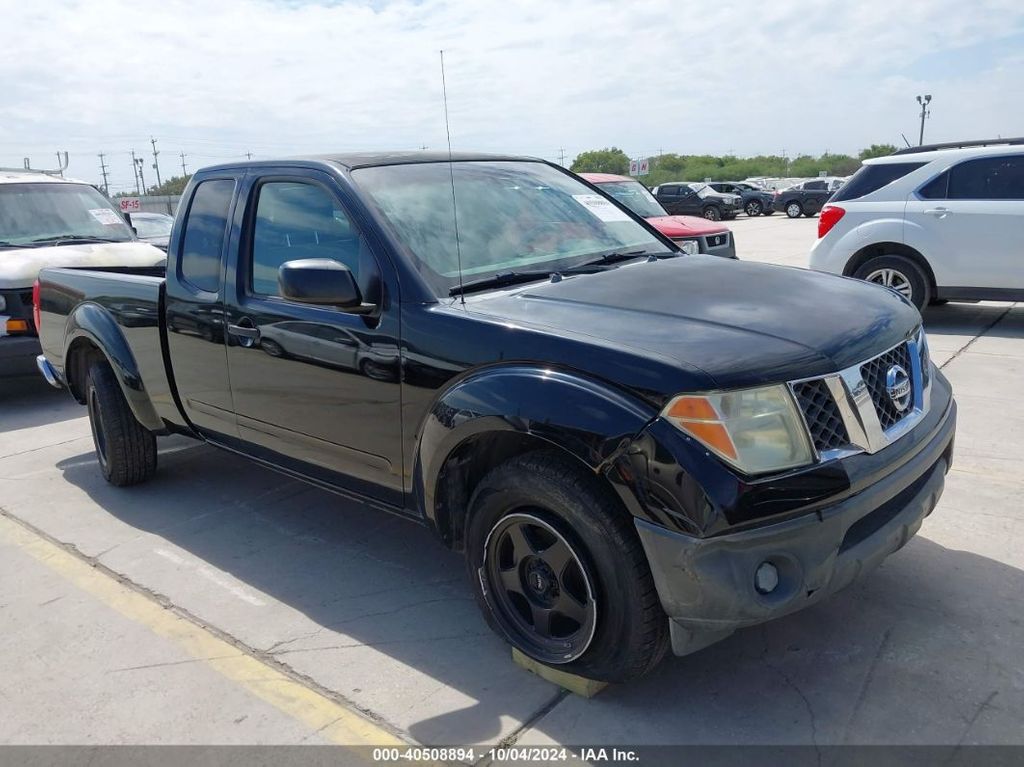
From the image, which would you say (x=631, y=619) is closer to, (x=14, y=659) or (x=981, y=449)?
(x=14, y=659)

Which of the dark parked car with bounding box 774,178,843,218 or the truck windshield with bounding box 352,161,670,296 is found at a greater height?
the truck windshield with bounding box 352,161,670,296

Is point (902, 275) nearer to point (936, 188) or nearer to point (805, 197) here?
point (936, 188)

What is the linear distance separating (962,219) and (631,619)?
7.31 meters

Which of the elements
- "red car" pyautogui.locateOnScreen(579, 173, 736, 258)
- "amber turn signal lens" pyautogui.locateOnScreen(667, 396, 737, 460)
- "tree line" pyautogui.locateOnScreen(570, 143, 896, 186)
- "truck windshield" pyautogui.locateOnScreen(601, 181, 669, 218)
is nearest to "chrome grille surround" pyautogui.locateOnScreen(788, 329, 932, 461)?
"amber turn signal lens" pyautogui.locateOnScreen(667, 396, 737, 460)

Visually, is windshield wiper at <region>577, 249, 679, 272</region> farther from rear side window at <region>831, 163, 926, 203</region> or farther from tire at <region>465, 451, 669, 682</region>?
rear side window at <region>831, 163, 926, 203</region>

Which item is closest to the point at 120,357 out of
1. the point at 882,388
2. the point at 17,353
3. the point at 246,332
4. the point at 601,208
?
the point at 246,332

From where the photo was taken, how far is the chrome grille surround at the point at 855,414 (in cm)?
262

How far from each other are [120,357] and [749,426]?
3635mm

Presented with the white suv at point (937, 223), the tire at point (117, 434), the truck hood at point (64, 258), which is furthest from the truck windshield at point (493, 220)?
the white suv at point (937, 223)

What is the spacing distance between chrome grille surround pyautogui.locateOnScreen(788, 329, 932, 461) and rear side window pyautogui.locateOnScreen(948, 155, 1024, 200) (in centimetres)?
641

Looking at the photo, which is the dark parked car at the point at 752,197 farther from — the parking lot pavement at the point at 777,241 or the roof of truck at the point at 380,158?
the roof of truck at the point at 380,158

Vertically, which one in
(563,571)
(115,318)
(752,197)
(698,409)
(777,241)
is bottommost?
(777,241)

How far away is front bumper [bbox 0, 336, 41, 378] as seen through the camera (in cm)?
739

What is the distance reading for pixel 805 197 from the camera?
3181 cm
